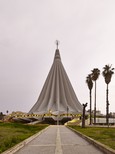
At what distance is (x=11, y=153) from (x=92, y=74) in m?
42.9

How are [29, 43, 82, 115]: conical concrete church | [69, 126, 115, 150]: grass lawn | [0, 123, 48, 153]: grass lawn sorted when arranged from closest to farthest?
[0, 123, 48, 153]: grass lawn, [69, 126, 115, 150]: grass lawn, [29, 43, 82, 115]: conical concrete church

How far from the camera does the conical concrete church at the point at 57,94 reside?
9000 cm

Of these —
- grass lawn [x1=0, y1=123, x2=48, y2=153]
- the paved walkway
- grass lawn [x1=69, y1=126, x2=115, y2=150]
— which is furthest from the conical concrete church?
the paved walkway

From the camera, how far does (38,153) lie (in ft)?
34.8

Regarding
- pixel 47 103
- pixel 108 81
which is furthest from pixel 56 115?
pixel 108 81

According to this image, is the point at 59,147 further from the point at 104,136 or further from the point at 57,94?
the point at 57,94

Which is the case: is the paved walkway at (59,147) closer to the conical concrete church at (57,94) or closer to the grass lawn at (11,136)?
the grass lawn at (11,136)

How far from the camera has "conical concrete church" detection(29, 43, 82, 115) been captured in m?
90.0

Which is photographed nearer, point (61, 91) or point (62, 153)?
point (62, 153)

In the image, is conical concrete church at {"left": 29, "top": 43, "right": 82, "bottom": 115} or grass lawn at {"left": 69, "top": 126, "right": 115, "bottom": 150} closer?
grass lawn at {"left": 69, "top": 126, "right": 115, "bottom": 150}

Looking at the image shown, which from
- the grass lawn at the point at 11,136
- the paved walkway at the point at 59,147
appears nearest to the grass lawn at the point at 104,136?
the paved walkway at the point at 59,147

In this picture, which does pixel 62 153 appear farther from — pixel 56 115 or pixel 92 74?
pixel 56 115

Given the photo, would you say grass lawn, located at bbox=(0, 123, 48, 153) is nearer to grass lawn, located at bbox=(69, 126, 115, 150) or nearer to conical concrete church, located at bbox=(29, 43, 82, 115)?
grass lawn, located at bbox=(69, 126, 115, 150)

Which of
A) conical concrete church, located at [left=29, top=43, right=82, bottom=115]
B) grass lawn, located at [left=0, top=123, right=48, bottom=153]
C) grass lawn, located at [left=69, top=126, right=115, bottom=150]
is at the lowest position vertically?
grass lawn, located at [left=0, top=123, right=48, bottom=153]
